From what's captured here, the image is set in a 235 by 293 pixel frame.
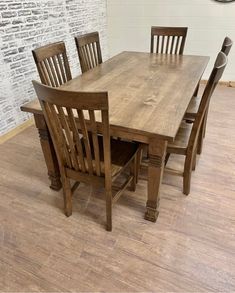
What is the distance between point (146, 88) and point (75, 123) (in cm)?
74

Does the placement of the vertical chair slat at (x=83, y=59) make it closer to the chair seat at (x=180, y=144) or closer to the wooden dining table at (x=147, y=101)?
the wooden dining table at (x=147, y=101)

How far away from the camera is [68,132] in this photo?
1.28m

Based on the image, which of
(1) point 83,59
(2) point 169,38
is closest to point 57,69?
(1) point 83,59

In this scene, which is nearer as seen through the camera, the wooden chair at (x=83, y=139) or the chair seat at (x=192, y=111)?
the wooden chair at (x=83, y=139)

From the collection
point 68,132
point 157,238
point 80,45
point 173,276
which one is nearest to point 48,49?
point 80,45

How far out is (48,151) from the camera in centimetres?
179

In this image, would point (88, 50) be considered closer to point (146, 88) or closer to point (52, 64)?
point (52, 64)

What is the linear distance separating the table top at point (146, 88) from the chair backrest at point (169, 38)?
0.83 ft

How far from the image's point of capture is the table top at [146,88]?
1.34m

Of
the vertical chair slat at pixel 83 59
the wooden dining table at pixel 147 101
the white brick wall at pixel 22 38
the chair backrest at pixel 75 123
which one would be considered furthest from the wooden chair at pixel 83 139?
the white brick wall at pixel 22 38

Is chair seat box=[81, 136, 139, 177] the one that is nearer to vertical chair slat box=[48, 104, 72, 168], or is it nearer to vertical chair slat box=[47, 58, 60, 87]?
vertical chair slat box=[48, 104, 72, 168]

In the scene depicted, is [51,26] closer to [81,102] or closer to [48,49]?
[48,49]

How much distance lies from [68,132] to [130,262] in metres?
0.85

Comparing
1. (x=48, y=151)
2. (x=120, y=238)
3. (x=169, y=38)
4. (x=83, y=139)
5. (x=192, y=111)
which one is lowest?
(x=120, y=238)
